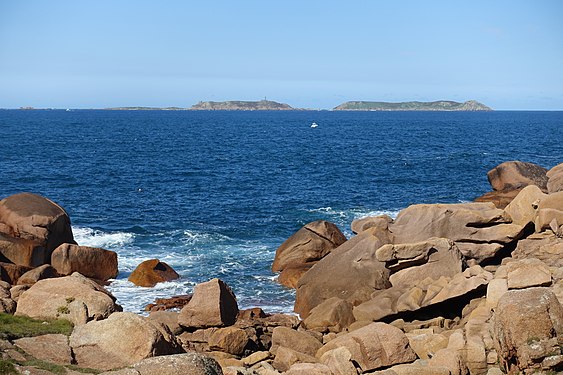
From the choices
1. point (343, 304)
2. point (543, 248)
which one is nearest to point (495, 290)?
point (543, 248)

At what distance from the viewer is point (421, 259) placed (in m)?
30.0

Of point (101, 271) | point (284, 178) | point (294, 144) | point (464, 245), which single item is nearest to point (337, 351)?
point (464, 245)

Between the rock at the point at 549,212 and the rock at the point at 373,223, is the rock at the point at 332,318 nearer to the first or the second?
the rock at the point at 373,223

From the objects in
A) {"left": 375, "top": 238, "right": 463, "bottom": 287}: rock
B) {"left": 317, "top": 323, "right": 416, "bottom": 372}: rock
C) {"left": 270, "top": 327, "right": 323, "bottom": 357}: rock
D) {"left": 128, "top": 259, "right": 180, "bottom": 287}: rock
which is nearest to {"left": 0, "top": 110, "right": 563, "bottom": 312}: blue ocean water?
{"left": 128, "top": 259, "right": 180, "bottom": 287}: rock

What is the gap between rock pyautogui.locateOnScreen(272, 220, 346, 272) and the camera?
38000 millimetres

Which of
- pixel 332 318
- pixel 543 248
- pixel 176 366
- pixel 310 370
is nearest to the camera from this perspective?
pixel 176 366

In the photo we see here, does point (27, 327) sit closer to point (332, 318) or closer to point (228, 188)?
point (332, 318)

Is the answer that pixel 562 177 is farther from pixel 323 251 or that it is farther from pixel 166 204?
pixel 166 204

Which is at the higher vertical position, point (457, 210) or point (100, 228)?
point (457, 210)

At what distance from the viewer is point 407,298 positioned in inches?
1078

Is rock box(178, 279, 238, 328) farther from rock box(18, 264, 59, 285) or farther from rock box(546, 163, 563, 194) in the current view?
rock box(546, 163, 563, 194)

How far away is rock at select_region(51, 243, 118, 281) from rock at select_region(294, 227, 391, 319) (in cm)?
1092

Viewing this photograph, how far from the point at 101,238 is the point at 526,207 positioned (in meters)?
27.9

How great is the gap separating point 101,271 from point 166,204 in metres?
22.0
